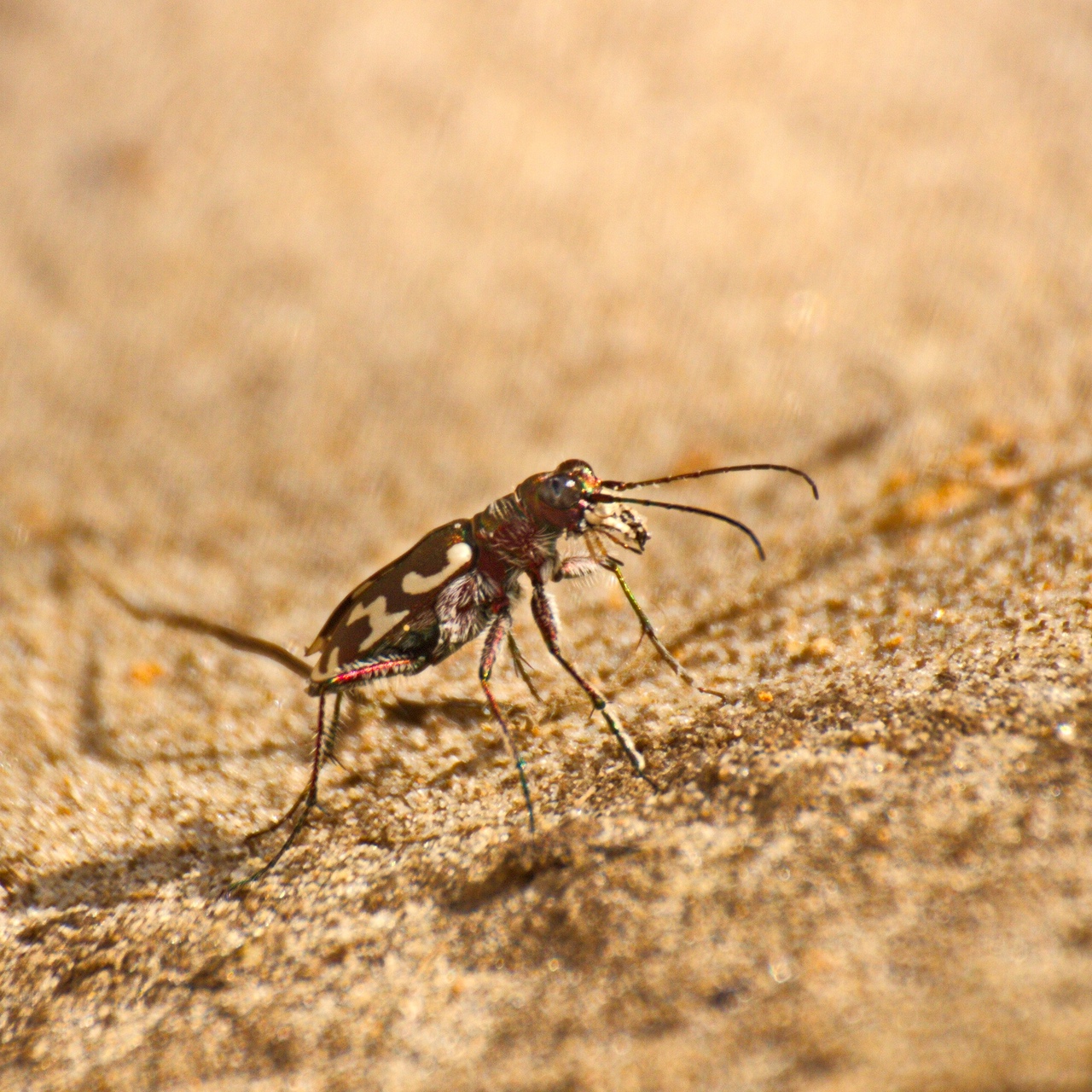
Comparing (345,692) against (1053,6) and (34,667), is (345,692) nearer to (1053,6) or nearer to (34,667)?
(34,667)

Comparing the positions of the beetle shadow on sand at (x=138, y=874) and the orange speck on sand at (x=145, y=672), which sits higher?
the orange speck on sand at (x=145, y=672)

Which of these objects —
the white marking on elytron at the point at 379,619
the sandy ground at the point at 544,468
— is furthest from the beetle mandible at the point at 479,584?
the sandy ground at the point at 544,468

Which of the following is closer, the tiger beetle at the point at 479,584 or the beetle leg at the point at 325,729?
the beetle leg at the point at 325,729

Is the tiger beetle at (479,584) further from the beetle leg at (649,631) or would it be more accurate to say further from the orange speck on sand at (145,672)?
the orange speck on sand at (145,672)

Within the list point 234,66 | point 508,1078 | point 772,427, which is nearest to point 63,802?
point 508,1078

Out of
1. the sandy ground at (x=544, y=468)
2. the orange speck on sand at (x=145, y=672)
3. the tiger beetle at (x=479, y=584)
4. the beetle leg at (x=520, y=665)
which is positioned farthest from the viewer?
the orange speck on sand at (x=145, y=672)

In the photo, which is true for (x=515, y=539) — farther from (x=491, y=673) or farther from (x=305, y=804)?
(x=305, y=804)

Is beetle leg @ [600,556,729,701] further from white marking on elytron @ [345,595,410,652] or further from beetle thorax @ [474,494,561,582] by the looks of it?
white marking on elytron @ [345,595,410,652]

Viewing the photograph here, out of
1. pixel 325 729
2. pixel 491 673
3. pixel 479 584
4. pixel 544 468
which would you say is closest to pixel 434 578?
pixel 479 584
